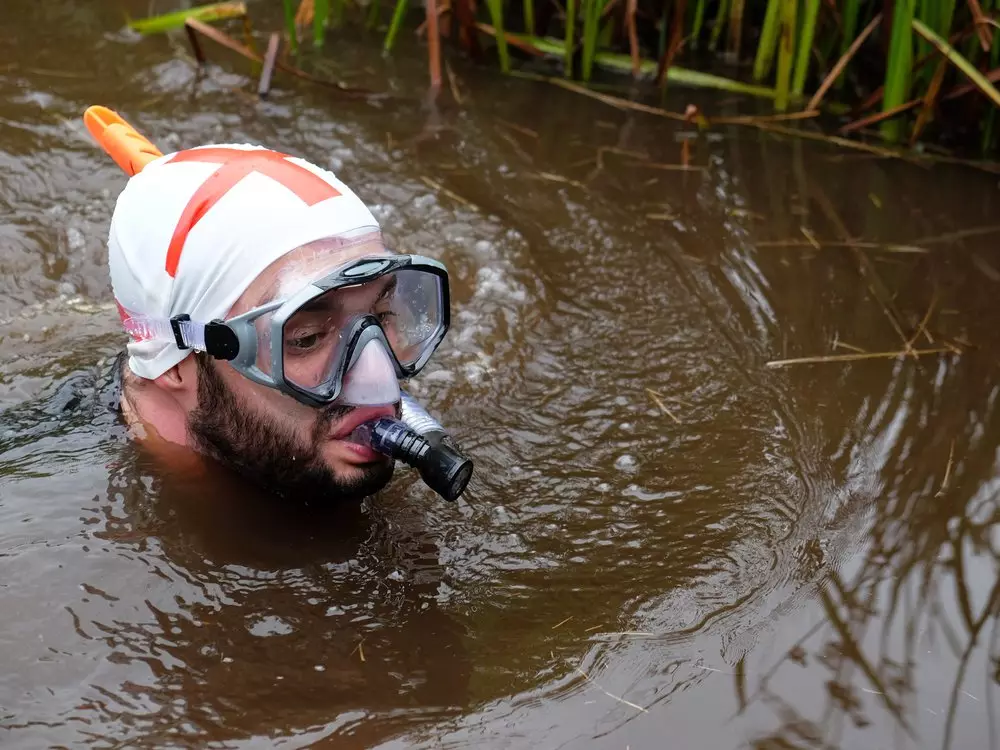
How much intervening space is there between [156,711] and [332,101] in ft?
11.6

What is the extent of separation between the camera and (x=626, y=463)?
317 centimetres

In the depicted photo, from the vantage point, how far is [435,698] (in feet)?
7.50

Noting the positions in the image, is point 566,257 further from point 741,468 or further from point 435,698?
point 435,698

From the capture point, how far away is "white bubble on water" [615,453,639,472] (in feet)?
10.3

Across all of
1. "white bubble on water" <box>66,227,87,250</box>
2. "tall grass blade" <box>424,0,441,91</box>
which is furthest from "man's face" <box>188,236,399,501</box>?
"tall grass blade" <box>424,0,441,91</box>

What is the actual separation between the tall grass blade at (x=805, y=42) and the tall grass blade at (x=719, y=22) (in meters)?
0.39

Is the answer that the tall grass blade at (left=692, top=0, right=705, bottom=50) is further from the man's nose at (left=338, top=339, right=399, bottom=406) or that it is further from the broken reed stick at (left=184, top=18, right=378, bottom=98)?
the man's nose at (left=338, top=339, right=399, bottom=406)

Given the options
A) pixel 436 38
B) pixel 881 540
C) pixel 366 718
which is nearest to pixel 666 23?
pixel 436 38

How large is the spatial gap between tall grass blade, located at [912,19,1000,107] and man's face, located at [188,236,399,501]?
2.64 metres

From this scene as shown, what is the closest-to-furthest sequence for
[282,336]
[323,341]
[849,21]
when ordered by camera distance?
[282,336] → [323,341] → [849,21]

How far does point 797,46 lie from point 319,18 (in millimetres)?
2241

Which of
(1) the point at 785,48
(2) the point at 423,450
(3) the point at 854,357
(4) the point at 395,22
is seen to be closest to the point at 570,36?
(4) the point at 395,22

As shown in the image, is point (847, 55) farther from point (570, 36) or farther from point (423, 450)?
point (423, 450)

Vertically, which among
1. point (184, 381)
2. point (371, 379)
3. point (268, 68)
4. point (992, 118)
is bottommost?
point (184, 381)
